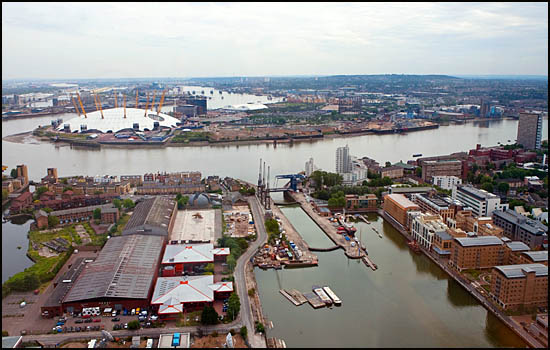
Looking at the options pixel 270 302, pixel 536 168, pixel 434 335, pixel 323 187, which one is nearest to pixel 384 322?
pixel 434 335

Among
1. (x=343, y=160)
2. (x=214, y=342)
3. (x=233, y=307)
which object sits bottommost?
(x=214, y=342)

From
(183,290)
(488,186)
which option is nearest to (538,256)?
(183,290)

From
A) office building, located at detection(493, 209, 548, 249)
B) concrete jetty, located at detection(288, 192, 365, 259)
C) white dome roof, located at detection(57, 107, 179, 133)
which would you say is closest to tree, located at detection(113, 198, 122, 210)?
concrete jetty, located at detection(288, 192, 365, 259)

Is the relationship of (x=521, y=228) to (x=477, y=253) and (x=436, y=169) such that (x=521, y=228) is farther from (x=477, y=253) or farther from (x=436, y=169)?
(x=436, y=169)

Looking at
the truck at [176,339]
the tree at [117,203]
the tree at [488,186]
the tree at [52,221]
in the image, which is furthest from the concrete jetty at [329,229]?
the tree at [52,221]

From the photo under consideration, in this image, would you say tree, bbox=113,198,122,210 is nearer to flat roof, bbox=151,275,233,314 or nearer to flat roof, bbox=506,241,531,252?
flat roof, bbox=151,275,233,314

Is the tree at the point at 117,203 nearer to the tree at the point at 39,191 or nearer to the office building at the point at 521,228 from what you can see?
the tree at the point at 39,191

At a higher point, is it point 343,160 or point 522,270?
point 343,160
